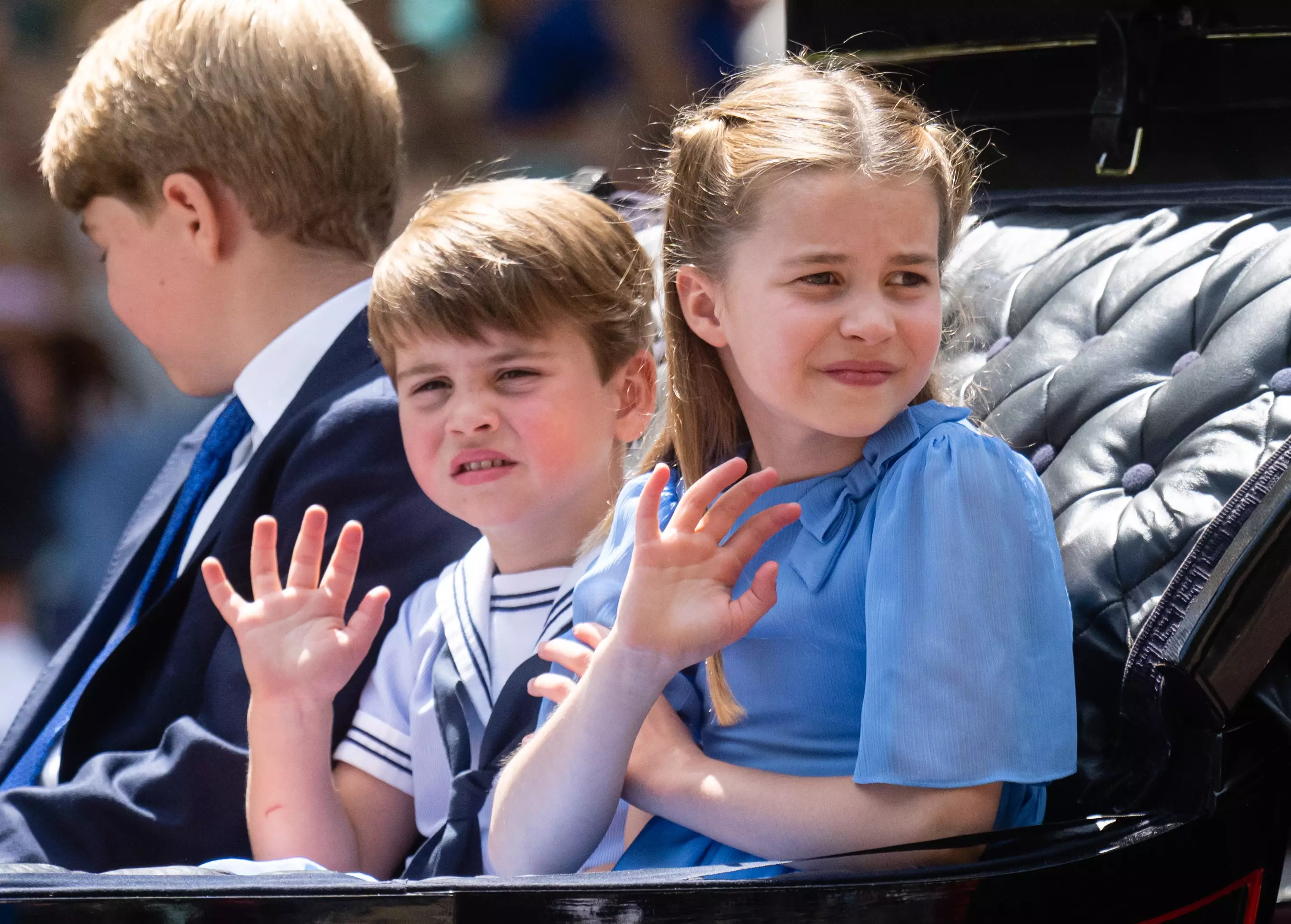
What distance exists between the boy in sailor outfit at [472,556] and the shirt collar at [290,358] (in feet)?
0.86

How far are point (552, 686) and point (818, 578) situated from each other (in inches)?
9.5

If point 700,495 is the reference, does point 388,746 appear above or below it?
below

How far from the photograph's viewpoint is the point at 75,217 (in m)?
3.22

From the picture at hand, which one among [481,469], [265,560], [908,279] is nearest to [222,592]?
[265,560]

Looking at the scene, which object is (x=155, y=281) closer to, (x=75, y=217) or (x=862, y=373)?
(x=862, y=373)

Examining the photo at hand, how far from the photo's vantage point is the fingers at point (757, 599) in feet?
3.07

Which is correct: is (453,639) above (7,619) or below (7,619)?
above

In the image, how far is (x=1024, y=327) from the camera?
1.40 m

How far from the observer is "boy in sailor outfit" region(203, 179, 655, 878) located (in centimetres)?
127

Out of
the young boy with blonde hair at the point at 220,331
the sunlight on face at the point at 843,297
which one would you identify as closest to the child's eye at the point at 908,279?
the sunlight on face at the point at 843,297

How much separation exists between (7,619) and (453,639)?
2457mm

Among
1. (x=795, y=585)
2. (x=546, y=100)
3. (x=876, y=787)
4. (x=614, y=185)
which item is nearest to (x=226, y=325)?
(x=614, y=185)

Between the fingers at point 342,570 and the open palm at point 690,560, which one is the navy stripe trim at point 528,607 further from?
the open palm at point 690,560

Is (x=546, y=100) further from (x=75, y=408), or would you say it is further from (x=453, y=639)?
(x=453, y=639)
